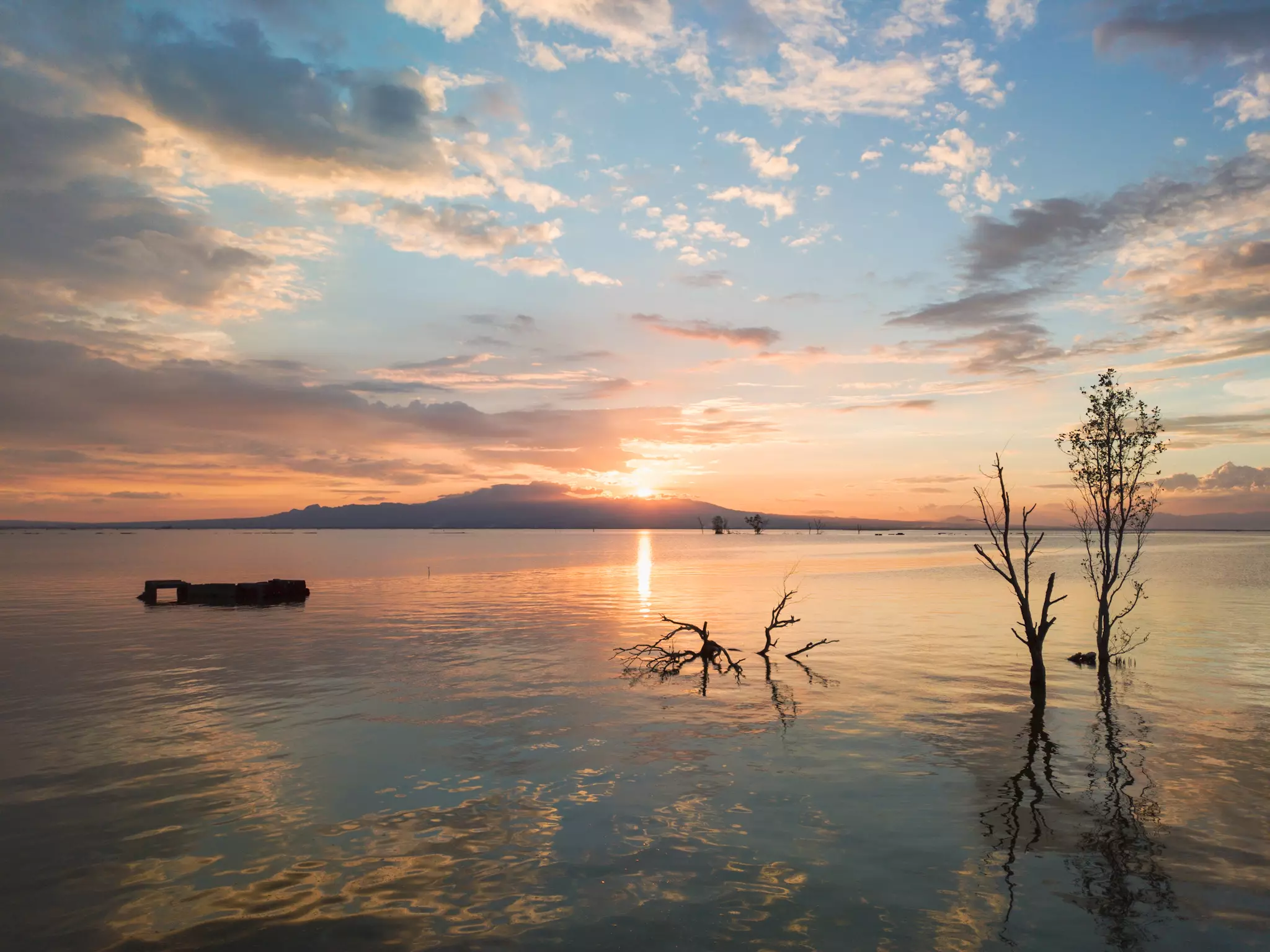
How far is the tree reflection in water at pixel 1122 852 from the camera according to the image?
38.1ft

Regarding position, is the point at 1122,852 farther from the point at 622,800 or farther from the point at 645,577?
the point at 645,577

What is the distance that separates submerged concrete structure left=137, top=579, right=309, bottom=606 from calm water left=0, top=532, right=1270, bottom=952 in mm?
24813

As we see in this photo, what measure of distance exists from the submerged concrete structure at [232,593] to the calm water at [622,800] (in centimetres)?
2481

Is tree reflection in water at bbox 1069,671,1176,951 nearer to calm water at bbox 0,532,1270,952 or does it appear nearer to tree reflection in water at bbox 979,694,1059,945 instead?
calm water at bbox 0,532,1270,952

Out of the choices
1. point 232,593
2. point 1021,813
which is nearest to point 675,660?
point 1021,813

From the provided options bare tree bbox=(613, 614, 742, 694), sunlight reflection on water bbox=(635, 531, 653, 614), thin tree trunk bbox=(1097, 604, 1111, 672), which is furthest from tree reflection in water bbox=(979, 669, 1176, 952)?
sunlight reflection on water bbox=(635, 531, 653, 614)

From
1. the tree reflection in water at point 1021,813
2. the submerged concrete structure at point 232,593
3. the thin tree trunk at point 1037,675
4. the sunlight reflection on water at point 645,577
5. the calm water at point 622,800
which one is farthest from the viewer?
the sunlight reflection on water at point 645,577

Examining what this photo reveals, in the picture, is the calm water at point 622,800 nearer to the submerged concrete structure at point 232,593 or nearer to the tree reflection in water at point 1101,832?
the tree reflection in water at point 1101,832

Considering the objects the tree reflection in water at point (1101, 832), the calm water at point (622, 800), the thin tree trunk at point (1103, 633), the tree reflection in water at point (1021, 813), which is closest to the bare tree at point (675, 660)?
the calm water at point (622, 800)

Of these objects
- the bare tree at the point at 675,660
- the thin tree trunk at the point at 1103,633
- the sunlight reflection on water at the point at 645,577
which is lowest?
the sunlight reflection on water at the point at 645,577

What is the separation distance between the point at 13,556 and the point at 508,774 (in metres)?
172

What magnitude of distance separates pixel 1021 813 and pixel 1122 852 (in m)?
2.13

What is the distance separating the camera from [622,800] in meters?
16.5

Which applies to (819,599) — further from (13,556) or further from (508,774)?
(13,556)
